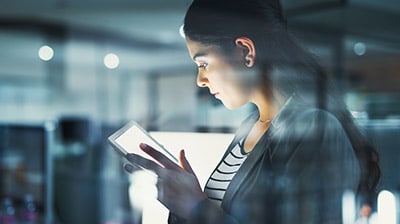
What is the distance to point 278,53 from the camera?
126cm

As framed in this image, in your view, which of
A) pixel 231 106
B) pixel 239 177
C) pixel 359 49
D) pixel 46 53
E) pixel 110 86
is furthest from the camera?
pixel 46 53

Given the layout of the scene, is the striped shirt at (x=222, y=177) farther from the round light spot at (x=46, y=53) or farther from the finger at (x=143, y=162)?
the round light spot at (x=46, y=53)

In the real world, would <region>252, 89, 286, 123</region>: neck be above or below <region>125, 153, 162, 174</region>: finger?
above

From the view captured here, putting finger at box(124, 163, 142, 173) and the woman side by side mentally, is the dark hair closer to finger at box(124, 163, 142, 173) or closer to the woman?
the woman

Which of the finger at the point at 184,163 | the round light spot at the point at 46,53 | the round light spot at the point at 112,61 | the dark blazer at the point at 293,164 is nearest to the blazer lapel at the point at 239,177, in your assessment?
the dark blazer at the point at 293,164

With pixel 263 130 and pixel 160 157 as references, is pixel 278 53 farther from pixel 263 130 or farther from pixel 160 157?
pixel 160 157

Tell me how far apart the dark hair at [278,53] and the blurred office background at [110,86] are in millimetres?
79

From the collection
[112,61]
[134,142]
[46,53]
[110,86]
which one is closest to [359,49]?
[134,142]

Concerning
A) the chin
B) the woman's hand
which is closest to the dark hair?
the chin

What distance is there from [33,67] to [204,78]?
5.67 metres

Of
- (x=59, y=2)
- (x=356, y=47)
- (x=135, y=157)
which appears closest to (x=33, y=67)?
(x=59, y=2)

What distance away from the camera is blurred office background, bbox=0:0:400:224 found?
1.60m

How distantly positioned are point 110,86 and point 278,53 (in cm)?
480

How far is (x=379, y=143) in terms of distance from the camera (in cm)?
137
